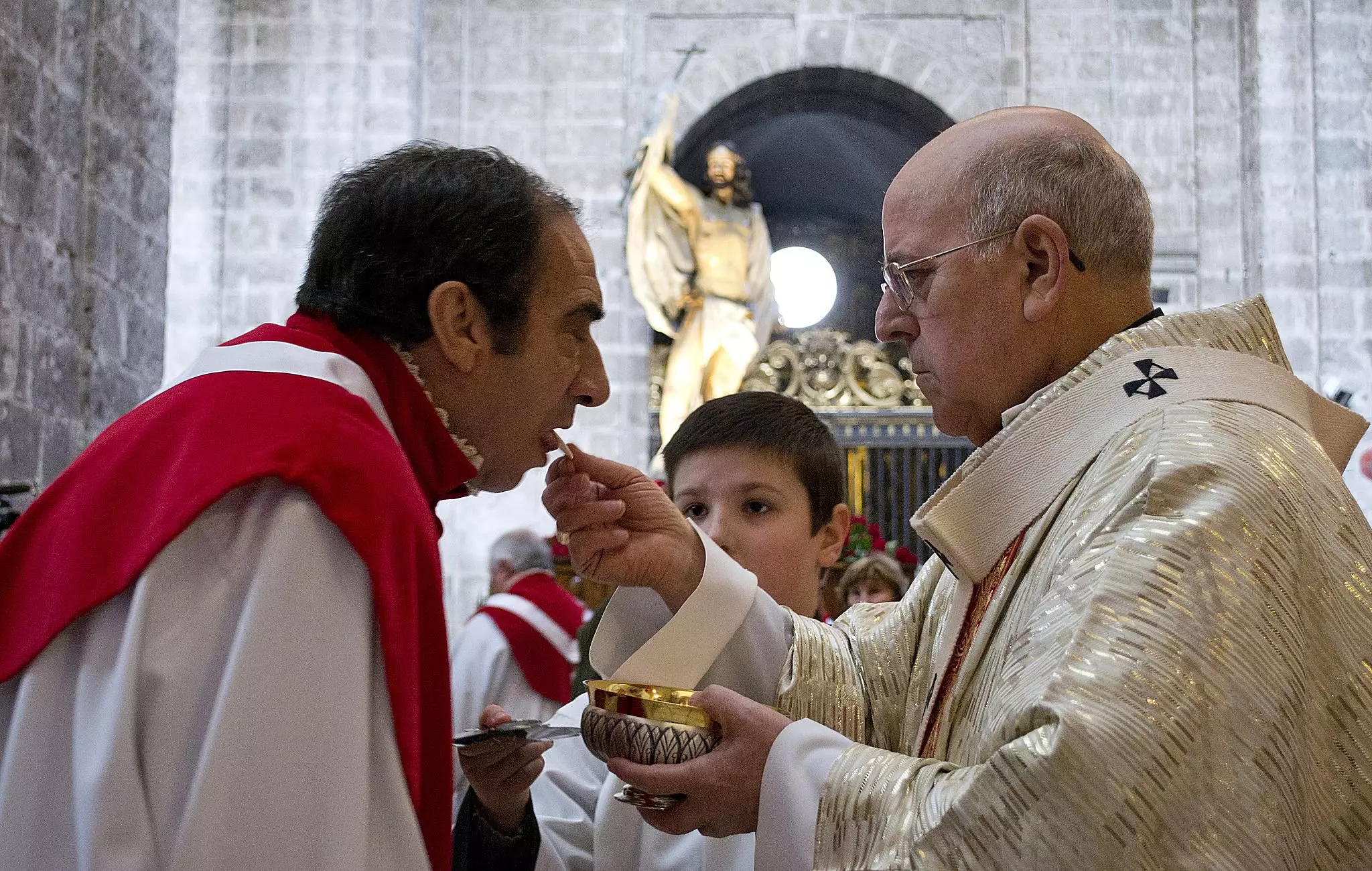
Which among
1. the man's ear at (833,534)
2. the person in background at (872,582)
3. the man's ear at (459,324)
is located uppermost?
the man's ear at (459,324)

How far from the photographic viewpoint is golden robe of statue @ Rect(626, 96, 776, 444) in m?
10.7

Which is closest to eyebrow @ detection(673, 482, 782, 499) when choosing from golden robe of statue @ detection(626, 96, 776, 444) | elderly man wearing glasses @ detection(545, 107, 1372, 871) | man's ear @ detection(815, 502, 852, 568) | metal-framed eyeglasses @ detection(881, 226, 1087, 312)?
man's ear @ detection(815, 502, 852, 568)

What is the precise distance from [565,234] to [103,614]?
33.2 inches

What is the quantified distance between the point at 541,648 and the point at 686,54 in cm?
791

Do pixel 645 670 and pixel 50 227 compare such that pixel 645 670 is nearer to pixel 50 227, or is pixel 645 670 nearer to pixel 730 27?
pixel 50 227

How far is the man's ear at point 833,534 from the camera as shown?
2922 millimetres

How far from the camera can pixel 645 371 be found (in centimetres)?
1155

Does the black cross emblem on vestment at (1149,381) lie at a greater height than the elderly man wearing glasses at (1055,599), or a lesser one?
greater

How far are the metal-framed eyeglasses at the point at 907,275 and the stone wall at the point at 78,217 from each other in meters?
3.06

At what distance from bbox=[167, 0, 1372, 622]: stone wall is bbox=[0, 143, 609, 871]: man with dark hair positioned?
9.21 meters

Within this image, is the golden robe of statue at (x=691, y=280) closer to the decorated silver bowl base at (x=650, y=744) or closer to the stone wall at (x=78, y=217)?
the stone wall at (x=78, y=217)

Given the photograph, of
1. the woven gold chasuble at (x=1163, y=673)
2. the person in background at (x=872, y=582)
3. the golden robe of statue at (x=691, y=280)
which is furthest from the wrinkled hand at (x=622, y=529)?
the golden robe of statue at (x=691, y=280)

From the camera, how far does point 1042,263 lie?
1.88m

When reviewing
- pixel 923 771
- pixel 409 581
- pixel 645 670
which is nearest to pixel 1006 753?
pixel 923 771
